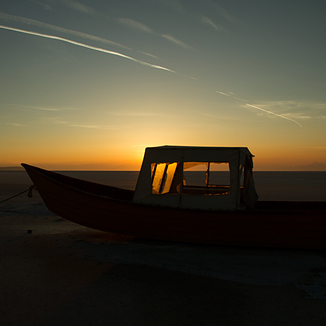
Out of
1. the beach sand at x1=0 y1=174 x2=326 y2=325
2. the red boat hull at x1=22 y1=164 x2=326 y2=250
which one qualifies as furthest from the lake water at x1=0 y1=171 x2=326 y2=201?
the beach sand at x1=0 y1=174 x2=326 y2=325

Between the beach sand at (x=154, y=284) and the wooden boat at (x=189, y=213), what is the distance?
315 mm

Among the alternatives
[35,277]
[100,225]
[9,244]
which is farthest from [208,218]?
[9,244]

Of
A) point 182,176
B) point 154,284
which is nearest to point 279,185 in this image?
point 182,176

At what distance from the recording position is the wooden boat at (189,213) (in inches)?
254

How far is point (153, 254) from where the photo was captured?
20.4ft

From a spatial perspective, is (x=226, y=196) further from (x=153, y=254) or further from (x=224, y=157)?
(x=153, y=254)

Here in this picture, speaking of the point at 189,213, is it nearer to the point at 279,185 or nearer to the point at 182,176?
the point at 182,176

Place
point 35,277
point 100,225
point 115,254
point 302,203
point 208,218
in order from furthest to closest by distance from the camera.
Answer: point 302,203
point 100,225
point 208,218
point 115,254
point 35,277

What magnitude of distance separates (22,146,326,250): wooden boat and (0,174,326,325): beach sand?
0.32m

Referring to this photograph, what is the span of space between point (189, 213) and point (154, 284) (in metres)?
2.42

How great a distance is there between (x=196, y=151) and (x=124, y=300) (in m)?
4.07

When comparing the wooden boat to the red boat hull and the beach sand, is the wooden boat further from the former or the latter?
the beach sand

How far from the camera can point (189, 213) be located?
6.79 metres

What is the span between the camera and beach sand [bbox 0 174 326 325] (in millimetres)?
3678
